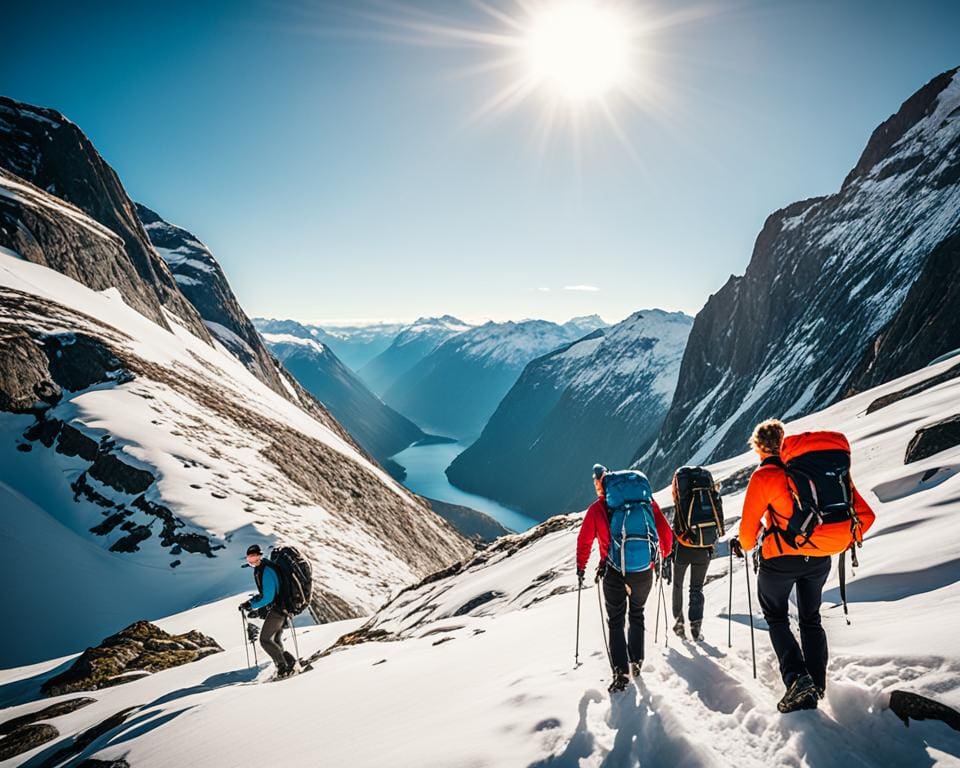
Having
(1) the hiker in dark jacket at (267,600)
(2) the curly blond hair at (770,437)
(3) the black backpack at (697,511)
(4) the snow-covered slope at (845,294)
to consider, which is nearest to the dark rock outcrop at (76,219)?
(1) the hiker in dark jacket at (267,600)

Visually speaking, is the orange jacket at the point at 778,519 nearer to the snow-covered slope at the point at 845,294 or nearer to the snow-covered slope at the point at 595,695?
the snow-covered slope at the point at 595,695

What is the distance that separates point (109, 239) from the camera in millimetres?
61719

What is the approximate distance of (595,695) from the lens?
577 centimetres

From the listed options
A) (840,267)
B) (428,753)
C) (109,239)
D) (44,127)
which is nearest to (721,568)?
(428,753)

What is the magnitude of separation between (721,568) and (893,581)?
14.3 ft

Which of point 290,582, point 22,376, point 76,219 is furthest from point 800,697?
point 76,219

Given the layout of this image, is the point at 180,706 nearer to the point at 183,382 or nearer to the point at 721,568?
the point at 721,568

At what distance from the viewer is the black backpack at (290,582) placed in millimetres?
9891

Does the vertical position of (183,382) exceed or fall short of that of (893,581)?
it exceeds it

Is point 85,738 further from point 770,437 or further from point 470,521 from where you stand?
point 470,521

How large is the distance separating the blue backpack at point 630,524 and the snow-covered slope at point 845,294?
43561mm

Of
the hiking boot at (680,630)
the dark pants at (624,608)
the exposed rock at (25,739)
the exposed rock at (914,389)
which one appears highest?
the exposed rock at (914,389)

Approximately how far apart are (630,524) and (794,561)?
5.55 feet

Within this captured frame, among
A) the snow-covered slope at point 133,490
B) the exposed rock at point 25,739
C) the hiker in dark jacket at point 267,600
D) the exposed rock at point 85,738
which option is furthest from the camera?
the snow-covered slope at point 133,490
